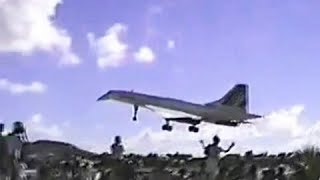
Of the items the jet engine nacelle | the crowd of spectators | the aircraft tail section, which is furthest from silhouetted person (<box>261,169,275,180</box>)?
the aircraft tail section

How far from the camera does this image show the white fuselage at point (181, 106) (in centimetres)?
7988

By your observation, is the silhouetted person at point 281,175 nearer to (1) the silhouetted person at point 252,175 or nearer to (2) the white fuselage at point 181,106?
(1) the silhouetted person at point 252,175

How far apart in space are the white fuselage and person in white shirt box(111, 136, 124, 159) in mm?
5873

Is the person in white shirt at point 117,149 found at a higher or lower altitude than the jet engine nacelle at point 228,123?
lower

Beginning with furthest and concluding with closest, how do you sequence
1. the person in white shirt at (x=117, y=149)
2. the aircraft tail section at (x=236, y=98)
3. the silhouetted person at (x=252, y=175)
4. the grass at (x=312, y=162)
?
1. the aircraft tail section at (x=236, y=98)
2. the person in white shirt at (x=117, y=149)
3. the silhouetted person at (x=252, y=175)
4. the grass at (x=312, y=162)

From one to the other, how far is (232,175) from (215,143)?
48.3ft

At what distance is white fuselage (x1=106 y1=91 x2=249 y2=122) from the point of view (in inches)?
3145

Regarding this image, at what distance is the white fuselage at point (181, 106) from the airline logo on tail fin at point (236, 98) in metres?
2.88

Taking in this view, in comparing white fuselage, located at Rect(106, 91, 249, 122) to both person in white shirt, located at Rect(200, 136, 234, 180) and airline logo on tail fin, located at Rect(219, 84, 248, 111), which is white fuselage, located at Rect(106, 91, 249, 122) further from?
person in white shirt, located at Rect(200, 136, 234, 180)

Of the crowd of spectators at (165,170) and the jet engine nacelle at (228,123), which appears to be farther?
the jet engine nacelle at (228,123)

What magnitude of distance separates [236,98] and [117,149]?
18695 mm

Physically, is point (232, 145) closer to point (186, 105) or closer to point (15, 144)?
point (186, 105)

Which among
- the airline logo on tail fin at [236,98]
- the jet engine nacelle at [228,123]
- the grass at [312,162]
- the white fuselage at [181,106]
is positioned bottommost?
the grass at [312,162]

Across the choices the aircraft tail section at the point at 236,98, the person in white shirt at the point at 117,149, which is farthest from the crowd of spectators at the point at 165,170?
the aircraft tail section at the point at 236,98
